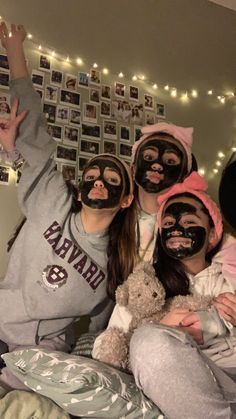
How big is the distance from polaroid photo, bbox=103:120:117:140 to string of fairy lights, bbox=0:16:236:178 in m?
0.22

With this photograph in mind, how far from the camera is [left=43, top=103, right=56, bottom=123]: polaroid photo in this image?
1829 mm

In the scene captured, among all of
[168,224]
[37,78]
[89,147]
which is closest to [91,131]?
[89,147]

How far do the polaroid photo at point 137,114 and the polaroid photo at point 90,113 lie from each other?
6.9 inches

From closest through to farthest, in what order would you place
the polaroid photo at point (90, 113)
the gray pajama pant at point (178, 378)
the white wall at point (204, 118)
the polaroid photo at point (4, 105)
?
the gray pajama pant at point (178, 378) < the polaroid photo at point (4, 105) < the polaroid photo at point (90, 113) < the white wall at point (204, 118)

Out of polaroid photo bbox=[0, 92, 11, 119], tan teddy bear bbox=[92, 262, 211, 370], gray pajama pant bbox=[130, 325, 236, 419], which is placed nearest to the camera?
gray pajama pant bbox=[130, 325, 236, 419]

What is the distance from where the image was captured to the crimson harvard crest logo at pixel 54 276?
1301 mm

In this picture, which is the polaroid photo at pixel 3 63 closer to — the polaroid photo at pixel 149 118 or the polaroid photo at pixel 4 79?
the polaroid photo at pixel 4 79

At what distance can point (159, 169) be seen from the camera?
1.49 meters

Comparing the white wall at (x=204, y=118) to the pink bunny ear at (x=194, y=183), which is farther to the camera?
the white wall at (x=204, y=118)

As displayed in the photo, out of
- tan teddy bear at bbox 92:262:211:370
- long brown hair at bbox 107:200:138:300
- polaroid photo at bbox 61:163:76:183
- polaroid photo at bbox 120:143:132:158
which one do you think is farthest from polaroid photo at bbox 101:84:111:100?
tan teddy bear at bbox 92:262:211:370

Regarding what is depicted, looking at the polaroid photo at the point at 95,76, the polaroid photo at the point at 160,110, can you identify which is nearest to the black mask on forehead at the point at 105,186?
the polaroid photo at the point at 95,76

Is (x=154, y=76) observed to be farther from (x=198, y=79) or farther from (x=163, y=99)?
(x=198, y=79)

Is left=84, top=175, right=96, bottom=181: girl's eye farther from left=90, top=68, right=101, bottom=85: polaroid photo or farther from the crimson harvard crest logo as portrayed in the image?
left=90, top=68, right=101, bottom=85: polaroid photo

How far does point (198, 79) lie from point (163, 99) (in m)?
0.25
